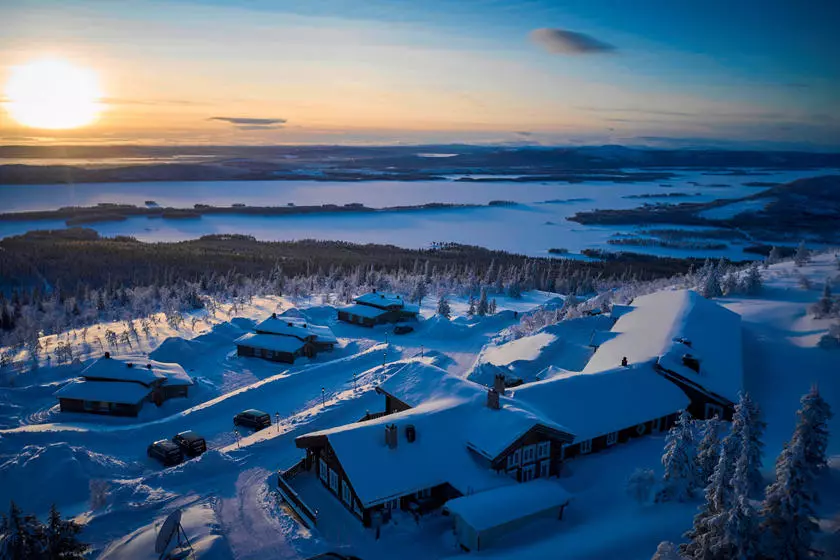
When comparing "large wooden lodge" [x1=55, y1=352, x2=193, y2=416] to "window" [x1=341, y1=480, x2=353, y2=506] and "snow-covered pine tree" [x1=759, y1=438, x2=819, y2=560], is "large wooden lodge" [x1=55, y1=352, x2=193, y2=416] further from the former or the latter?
"snow-covered pine tree" [x1=759, y1=438, x2=819, y2=560]

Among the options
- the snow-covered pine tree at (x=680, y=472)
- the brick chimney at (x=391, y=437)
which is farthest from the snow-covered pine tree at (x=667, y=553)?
the brick chimney at (x=391, y=437)

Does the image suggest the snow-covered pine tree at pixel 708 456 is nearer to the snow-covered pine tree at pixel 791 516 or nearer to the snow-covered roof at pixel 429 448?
the snow-covered roof at pixel 429 448

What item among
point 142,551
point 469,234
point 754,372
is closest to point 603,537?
point 142,551

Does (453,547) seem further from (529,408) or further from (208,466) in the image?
(208,466)

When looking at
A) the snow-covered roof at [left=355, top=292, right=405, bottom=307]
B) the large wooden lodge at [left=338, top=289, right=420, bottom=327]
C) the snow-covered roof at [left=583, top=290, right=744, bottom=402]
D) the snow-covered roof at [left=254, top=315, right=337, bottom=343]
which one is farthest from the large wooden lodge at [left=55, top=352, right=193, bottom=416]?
the snow-covered roof at [left=583, top=290, right=744, bottom=402]

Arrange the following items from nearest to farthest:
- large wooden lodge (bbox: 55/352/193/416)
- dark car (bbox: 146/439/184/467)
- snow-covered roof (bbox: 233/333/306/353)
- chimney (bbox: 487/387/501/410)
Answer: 1. chimney (bbox: 487/387/501/410)
2. dark car (bbox: 146/439/184/467)
3. large wooden lodge (bbox: 55/352/193/416)
4. snow-covered roof (bbox: 233/333/306/353)
